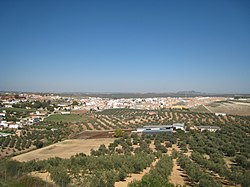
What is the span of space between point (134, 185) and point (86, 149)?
16479 mm

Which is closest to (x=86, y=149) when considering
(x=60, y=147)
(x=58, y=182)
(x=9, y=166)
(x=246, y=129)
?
(x=60, y=147)

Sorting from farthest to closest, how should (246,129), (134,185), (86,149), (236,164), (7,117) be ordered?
(7,117), (246,129), (86,149), (236,164), (134,185)

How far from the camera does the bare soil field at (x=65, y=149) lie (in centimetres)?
2411

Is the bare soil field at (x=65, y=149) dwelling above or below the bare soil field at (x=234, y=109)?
below

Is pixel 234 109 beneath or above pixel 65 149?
above

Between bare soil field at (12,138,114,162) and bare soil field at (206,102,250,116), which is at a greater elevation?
bare soil field at (206,102,250,116)

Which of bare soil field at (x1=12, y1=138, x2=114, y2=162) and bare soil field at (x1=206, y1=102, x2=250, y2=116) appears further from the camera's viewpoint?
bare soil field at (x1=206, y1=102, x2=250, y2=116)

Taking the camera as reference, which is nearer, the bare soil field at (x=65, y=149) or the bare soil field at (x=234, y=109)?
the bare soil field at (x=65, y=149)

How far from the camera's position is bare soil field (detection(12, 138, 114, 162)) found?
24109 mm

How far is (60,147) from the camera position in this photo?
94.1 feet

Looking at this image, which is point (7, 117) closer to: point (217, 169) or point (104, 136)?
point (104, 136)

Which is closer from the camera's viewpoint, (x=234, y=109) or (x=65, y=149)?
(x=65, y=149)

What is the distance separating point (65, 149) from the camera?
27578 mm

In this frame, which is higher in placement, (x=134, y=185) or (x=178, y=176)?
(x=134, y=185)
